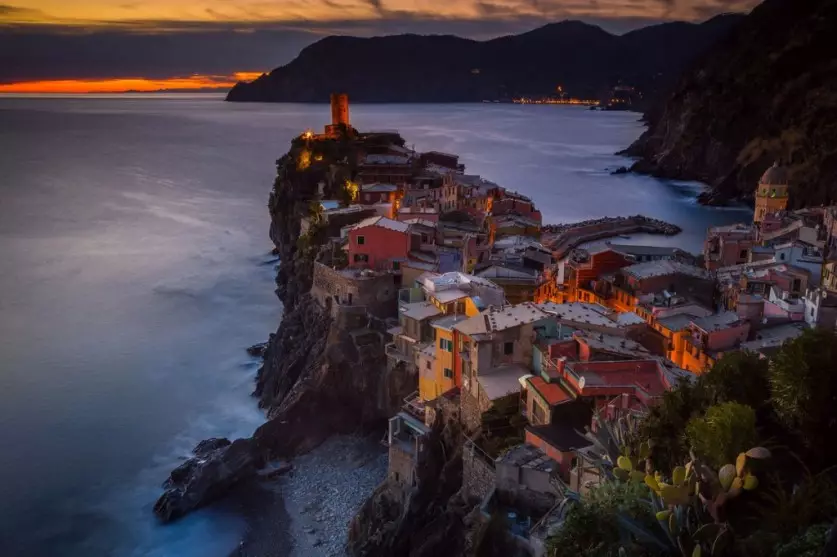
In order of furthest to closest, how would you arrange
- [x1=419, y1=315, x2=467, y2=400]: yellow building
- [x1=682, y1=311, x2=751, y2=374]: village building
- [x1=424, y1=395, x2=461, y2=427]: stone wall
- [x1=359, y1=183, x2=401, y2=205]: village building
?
1. [x1=359, y1=183, x2=401, y2=205]: village building
2. [x1=682, y1=311, x2=751, y2=374]: village building
3. [x1=419, y1=315, x2=467, y2=400]: yellow building
4. [x1=424, y1=395, x2=461, y2=427]: stone wall

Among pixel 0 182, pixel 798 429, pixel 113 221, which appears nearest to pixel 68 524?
pixel 798 429

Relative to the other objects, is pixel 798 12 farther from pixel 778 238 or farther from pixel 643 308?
pixel 643 308

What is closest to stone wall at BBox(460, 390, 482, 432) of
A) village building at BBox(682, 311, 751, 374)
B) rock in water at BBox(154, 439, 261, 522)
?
village building at BBox(682, 311, 751, 374)

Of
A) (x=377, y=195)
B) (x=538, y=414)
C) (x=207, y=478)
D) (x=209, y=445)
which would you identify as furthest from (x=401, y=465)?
(x=377, y=195)

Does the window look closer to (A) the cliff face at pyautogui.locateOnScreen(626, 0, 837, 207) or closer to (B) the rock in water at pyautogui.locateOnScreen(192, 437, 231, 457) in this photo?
(B) the rock in water at pyautogui.locateOnScreen(192, 437, 231, 457)

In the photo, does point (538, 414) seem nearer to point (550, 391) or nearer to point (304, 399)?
point (550, 391)

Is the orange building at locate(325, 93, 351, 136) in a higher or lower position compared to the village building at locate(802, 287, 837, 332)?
higher
